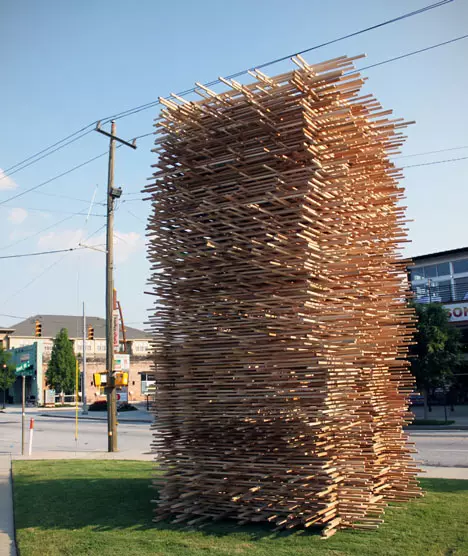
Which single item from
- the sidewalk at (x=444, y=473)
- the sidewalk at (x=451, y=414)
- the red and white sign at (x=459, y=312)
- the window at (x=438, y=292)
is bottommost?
the sidewalk at (x=451, y=414)

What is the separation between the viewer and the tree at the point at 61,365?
6172cm

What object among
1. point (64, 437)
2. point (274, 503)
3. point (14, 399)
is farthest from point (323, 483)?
point (14, 399)

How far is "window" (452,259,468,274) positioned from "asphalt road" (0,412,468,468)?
13130 mm

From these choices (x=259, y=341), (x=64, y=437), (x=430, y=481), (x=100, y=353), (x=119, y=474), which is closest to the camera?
(x=259, y=341)

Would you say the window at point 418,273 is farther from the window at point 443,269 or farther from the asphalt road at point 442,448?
the asphalt road at point 442,448

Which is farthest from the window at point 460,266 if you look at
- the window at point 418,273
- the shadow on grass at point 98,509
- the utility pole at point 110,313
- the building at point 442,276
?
the shadow on grass at point 98,509

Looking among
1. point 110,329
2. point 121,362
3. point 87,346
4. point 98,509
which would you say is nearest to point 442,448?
point 110,329

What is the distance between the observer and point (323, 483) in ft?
24.4

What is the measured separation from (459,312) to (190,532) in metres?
26.4

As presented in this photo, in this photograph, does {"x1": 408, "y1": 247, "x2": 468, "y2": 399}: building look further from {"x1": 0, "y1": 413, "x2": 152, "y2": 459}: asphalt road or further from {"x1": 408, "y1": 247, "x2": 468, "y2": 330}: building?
{"x1": 0, "y1": 413, "x2": 152, "y2": 459}: asphalt road

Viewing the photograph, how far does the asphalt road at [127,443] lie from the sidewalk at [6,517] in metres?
2.91

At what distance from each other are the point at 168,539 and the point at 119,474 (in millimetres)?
6081

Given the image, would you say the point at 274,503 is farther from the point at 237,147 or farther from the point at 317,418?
the point at 237,147

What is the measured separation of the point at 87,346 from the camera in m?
73.8
